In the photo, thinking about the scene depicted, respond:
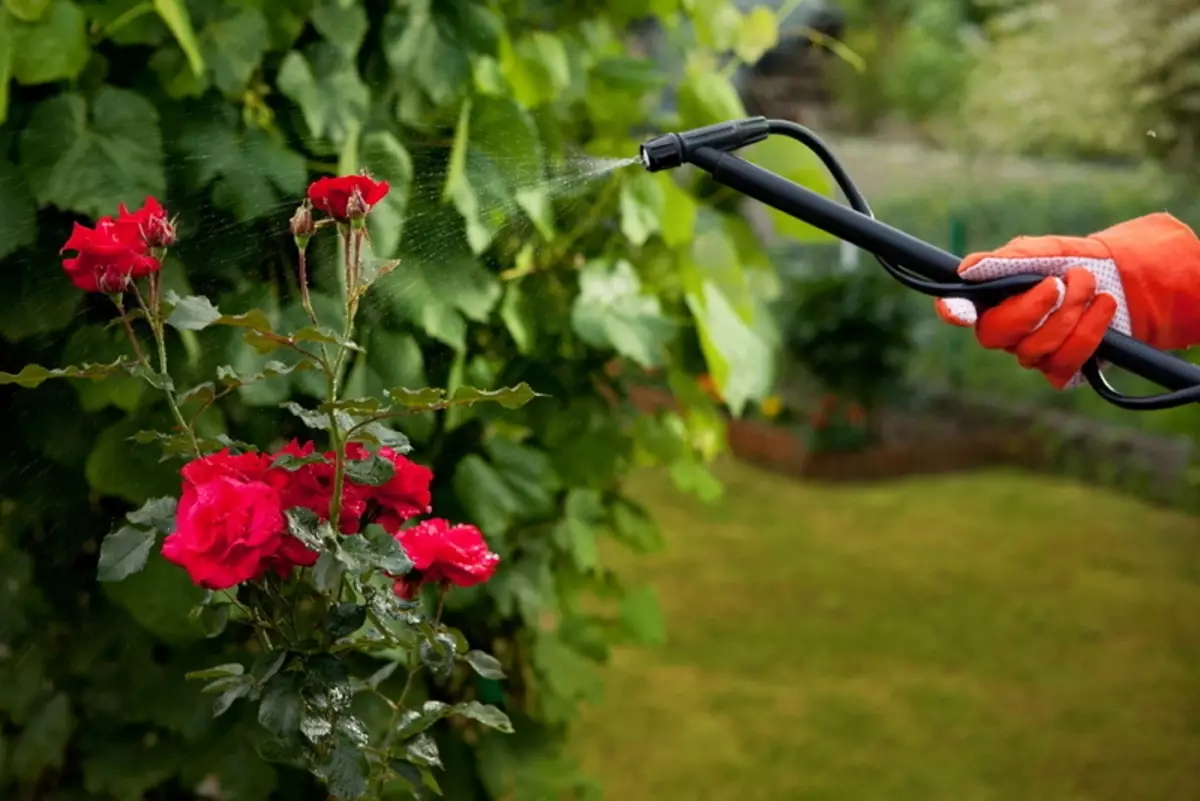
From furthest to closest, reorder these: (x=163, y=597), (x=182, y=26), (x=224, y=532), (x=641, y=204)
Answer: (x=641, y=204) < (x=163, y=597) < (x=182, y=26) < (x=224, y=532)

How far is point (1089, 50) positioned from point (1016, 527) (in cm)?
175

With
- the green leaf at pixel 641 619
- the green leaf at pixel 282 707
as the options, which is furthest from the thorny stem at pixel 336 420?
the green leaf at pixel 641 619

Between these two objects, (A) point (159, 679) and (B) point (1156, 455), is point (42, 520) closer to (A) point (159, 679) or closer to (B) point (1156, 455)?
(A) point (159, 679)

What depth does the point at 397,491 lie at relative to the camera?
84 centimetres

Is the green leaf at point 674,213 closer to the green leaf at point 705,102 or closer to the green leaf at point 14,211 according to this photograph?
the green leaf at point 705,102

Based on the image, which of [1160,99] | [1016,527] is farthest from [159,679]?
[1160,99]

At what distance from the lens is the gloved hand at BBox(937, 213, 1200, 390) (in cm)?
86

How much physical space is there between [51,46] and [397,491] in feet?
2.02

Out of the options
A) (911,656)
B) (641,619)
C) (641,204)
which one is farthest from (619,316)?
(911,656)

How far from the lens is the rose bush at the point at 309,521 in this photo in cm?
76

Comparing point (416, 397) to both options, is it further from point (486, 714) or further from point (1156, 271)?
point (1156, 271)

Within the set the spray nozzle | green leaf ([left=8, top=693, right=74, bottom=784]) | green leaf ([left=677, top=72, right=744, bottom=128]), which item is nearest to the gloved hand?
the spray nozzle

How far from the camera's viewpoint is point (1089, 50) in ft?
14.9

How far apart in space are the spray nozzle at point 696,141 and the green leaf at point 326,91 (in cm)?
52
